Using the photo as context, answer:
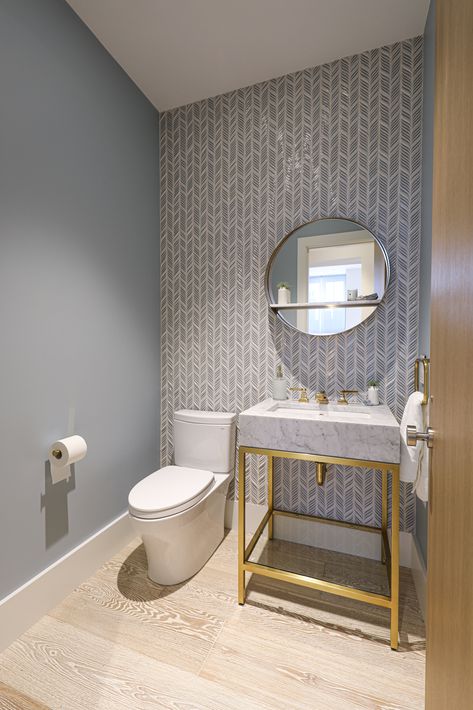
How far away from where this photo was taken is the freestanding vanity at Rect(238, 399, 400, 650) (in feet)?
4.48

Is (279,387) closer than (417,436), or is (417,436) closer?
(417,436)

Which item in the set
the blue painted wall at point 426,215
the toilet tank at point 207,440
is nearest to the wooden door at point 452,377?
the blue painted wall at point 426,215

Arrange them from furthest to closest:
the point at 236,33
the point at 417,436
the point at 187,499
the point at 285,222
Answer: the point at 285,222 < the point at 236,33 < the point at 187,499 < the point at 417,436

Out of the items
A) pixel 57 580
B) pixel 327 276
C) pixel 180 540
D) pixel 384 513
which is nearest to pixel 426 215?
pixel 327 276

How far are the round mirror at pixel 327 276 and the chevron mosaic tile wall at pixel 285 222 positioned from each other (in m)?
0.06

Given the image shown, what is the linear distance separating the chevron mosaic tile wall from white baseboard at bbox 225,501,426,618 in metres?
0.08

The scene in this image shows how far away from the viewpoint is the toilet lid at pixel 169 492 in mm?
1527

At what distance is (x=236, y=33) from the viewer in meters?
1.73

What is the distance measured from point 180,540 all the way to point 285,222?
1.78 m

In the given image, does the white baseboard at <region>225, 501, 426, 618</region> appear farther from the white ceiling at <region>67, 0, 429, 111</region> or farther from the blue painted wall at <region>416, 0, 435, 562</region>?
the white ceiling at <region>67, 0, 429, 111</region>

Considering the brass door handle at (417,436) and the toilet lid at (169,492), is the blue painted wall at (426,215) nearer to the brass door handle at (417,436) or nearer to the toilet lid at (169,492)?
the brass door handle at (417,436)

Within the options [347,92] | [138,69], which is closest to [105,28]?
[138,69]

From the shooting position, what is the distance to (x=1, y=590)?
52.2 inches

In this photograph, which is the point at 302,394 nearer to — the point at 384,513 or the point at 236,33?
the point at 384,513
